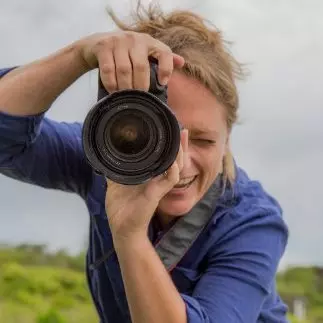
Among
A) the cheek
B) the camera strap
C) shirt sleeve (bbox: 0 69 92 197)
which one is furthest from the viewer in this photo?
shirt sleeve (bbox: 0 69 92 197)

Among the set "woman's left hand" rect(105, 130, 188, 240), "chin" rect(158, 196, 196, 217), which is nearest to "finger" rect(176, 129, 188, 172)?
"woman's left hand" rect(105, 130, 188, 240)

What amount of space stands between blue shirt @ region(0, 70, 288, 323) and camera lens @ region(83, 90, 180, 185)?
1.82 ft

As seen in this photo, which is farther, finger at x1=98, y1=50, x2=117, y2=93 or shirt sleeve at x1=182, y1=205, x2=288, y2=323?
shirt sleeve at x1=182, y1=205, x2=288, y2=323

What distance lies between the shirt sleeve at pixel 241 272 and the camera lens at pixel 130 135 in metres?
0.55

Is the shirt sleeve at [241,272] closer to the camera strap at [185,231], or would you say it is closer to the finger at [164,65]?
the camera strap at [185,231]

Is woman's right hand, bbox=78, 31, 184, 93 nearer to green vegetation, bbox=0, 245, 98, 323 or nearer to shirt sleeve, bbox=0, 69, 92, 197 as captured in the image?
shirt sleeve, bbox=0, 69, 92, 197

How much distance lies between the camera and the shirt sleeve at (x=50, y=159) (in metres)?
4.36

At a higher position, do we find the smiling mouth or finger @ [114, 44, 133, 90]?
finger @ [114, 44, 133, 90]

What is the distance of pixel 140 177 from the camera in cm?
363

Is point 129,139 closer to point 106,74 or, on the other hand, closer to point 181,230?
point 106,74

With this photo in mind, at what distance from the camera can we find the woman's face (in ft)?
12.8

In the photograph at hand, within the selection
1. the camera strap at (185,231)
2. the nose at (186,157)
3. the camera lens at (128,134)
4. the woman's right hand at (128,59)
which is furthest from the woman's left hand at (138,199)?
the camera strap at (185,231)

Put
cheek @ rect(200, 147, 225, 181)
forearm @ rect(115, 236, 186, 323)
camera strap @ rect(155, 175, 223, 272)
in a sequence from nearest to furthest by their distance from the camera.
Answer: forearm @ rect(115, 236, 186, 323), cheek @ rect(200, 147, 225, 181), camera strap @ rect(155, 175, 223, 272)

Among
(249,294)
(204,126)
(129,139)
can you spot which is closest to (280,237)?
(249,294)
